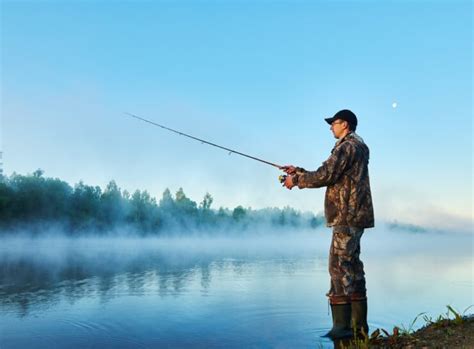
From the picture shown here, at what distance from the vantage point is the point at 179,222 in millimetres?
103062

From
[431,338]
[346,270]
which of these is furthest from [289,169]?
[431,338]

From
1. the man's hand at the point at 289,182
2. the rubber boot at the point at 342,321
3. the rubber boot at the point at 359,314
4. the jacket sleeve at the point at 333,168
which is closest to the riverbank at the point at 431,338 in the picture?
the rubber boot at the point at 342,321

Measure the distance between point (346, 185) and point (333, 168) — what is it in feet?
0.86

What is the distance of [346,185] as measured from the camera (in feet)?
17.2

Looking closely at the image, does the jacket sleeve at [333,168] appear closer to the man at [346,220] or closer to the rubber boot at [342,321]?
the man at [346,220]

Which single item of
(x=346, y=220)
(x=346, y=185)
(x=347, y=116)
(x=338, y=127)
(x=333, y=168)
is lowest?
(x=346, y=220)

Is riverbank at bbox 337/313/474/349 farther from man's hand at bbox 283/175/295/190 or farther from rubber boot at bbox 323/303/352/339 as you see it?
man's hand at bbox 283/175/295/190

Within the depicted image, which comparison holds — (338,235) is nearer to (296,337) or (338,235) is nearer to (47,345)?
(296,337)

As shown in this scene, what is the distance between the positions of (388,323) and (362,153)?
2685mm

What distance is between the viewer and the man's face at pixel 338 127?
18.3ft

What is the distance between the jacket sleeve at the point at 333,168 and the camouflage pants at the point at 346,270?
1.85ft

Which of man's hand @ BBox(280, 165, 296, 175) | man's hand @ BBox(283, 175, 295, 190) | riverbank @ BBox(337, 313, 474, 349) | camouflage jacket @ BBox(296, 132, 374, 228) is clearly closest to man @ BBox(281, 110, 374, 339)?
camouflage jacket @ BBox(296, 132, 374, 228)

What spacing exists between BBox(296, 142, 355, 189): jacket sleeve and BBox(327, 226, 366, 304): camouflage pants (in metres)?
0.57

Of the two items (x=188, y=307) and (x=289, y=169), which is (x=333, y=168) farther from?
(x=188, y=307)
